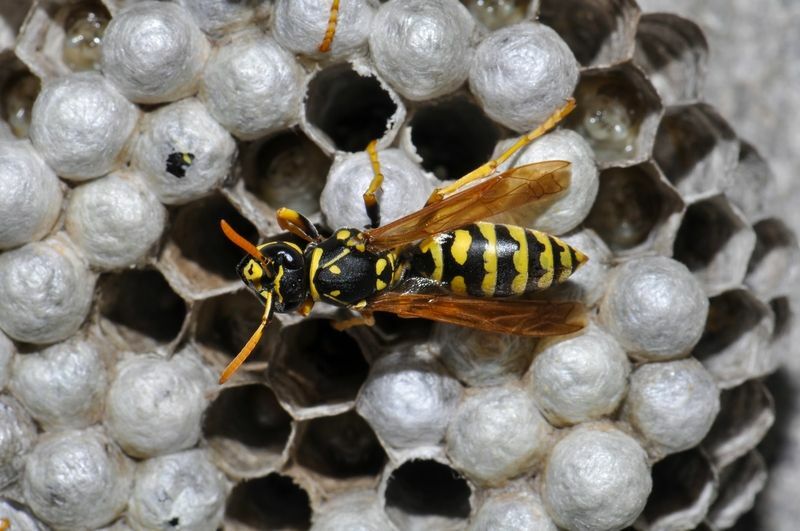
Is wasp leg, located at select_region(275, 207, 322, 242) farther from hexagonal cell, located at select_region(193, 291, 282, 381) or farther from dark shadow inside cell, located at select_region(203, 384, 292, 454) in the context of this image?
dark shadow inside cell, located at select_region(203, 384, 292, 454)

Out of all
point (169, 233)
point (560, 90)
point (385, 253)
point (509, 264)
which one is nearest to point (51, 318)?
point (169, 233)

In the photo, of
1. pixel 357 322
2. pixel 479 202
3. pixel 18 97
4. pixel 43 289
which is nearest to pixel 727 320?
pixel 479 202

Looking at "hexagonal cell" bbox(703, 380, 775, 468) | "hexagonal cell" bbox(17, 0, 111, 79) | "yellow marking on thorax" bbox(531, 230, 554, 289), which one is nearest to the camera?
"yellow marking on thorax" bbox(531, 230, 554, 289)

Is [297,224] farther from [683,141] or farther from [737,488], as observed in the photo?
[737,488]

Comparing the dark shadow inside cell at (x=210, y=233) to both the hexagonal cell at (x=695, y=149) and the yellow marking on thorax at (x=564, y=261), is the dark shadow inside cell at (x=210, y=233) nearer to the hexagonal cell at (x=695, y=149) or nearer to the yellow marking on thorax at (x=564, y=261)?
the yellow marking on thorax at (x=564, y=261)

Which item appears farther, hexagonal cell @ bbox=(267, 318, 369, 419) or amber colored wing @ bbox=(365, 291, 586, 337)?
hexagonal cell @ bbox=(267, 318, 369, 419)

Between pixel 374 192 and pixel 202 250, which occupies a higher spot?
pixel 374 192

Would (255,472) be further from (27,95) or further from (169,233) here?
(27,95)

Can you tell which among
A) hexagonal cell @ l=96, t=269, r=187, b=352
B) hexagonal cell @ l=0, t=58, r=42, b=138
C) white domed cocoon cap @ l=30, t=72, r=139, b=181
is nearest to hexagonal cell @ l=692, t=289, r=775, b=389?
hexagonal cell @ l=96, t=269, r=187, b=352
